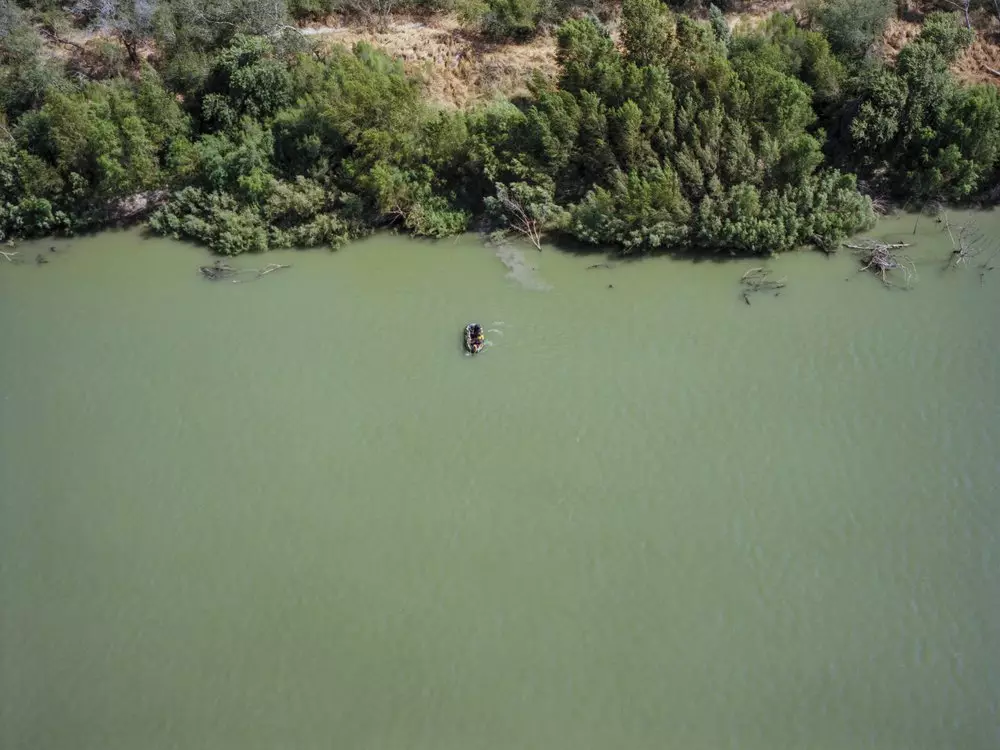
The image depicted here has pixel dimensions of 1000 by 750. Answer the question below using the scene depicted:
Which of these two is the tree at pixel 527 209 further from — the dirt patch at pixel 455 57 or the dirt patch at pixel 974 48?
the dirt patch at pixel 974 48

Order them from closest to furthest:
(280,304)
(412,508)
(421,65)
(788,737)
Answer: (788,737) < (412,508) < (280,304) < (421,65)

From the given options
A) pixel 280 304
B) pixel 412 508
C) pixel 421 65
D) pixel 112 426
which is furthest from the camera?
pixel 421 65

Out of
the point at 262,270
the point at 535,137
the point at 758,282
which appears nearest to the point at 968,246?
the point at 758,282

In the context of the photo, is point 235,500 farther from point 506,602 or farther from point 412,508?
point 506,602

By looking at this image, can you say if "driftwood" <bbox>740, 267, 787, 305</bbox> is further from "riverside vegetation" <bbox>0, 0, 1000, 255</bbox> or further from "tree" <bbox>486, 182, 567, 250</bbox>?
"tree" <bbox>486, 182, 567, 250</bbox>

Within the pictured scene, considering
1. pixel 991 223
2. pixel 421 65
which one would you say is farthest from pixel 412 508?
pixel 991 223

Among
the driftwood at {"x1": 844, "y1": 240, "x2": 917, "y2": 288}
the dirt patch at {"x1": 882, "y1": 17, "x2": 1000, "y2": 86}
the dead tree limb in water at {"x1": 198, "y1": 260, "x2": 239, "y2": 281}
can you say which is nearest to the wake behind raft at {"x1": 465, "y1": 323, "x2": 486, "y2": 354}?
the dead tree limb in water at {"x1": 198, "y1": 260, "x2": 239, "y2": 281}

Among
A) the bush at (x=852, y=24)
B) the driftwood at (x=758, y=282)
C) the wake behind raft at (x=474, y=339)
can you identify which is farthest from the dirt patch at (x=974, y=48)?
the wake behind raft at (x=474, y=339)
